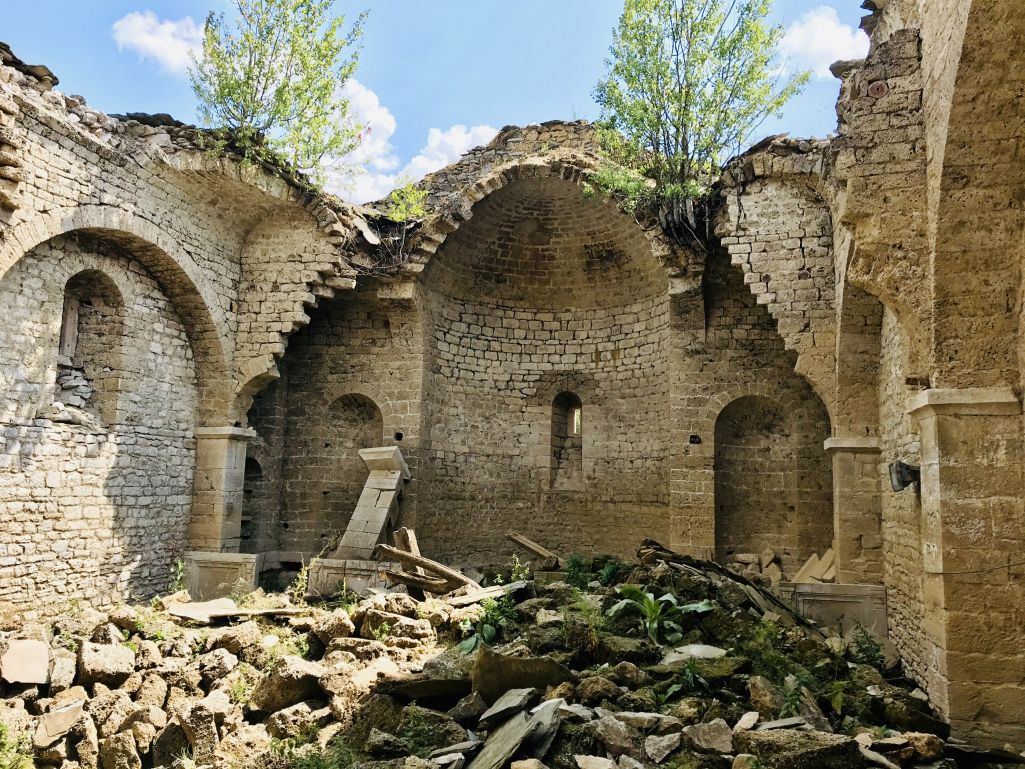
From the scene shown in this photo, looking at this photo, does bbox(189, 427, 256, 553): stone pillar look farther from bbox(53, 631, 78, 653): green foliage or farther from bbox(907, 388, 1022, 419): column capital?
bbox(907, 388, 1022, 419): column capital

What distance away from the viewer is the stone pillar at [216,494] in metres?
11.1

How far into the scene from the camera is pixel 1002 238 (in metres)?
6.02

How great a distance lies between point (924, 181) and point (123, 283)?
30.7 ft

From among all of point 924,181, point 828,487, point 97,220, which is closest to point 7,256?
point 97,220

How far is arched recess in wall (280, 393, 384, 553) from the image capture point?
12.9m

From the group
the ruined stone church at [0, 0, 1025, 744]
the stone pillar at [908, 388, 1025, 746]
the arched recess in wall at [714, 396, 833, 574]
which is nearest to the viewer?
the stone pillar at [908, 388, 1025, 746]

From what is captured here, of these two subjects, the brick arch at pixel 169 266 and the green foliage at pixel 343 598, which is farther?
the green foliage at pixel 343 598

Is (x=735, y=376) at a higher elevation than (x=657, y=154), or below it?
below

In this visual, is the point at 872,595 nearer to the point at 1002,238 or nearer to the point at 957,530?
the point at 957,530

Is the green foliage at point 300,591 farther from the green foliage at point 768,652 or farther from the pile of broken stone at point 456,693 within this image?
the green foliage at point 768,652

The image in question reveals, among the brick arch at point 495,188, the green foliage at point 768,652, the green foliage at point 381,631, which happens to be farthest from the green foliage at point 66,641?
the brick arch at point 495,188

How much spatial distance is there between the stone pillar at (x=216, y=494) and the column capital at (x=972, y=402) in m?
9.02

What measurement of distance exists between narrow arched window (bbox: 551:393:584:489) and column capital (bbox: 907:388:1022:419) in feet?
24.9

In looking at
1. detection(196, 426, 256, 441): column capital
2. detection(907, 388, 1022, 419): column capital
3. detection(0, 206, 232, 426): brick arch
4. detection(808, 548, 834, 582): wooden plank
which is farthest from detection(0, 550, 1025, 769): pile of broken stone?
detection(0, 206, 232, 426): brick arch
